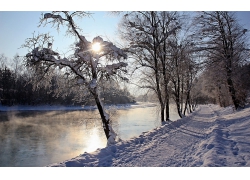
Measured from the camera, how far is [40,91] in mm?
31828

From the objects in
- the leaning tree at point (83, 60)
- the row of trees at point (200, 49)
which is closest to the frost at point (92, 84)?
the leaning tree at point (83, 60)

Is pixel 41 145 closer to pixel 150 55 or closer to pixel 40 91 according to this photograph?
pixel 150 55

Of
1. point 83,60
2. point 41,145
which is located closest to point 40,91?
point 41,145

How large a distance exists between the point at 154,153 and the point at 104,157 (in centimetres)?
141

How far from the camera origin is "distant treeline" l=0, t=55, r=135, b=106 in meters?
8.64

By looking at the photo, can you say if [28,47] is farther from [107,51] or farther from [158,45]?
[158,45]

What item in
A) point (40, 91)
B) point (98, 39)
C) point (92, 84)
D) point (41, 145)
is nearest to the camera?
point (92, 84)

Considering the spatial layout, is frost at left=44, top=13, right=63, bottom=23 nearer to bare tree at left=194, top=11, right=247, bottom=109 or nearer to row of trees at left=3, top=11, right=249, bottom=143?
row of trees at left=3, top=11, right=249, bottom=143

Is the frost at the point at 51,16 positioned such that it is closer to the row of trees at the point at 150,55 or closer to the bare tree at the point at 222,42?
the row of trees at the point at 150,55

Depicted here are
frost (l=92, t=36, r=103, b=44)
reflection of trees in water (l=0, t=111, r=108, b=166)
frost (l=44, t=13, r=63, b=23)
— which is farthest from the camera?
reflection of trees in water (l=0, t=111, r=108, b=166)

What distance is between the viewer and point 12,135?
14258mm

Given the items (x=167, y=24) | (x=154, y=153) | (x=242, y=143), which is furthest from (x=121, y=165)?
(x=167, y=24)

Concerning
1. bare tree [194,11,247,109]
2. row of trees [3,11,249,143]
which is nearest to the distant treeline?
row of trees [3,11,249,143]

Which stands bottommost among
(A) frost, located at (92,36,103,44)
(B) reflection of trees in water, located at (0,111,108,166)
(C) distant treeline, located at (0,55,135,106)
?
(B) reflection of trees in water, located at (0,111,108,166)
